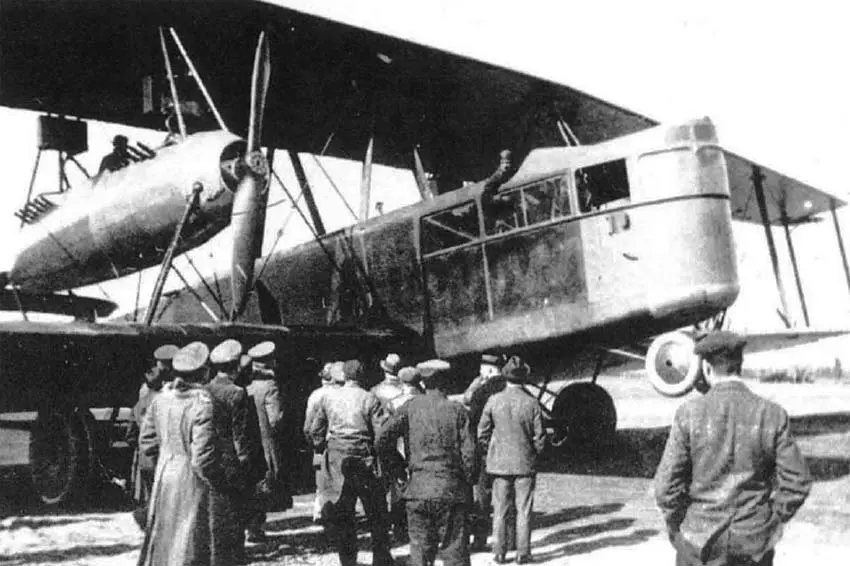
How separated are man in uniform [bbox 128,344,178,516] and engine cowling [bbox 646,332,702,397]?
484 cm

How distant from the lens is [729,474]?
335 cm

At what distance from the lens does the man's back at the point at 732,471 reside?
10.7 feet

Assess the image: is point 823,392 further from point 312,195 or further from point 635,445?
point 312,195

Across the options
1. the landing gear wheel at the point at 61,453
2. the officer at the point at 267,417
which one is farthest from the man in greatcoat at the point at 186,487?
the landing gear wheel at the point at 61,453

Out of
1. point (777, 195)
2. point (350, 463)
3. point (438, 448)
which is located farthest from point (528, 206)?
point (777, 195)

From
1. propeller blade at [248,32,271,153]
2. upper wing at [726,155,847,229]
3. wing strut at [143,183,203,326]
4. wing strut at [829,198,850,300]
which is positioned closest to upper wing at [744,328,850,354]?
wing strut at [829,198,850,300]

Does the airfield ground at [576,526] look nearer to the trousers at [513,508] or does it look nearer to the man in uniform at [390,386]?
the trousers at [513,508]

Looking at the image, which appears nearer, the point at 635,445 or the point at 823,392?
the point at 635,445

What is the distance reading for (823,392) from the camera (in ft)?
91.4

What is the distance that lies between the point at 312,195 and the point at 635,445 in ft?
19.9

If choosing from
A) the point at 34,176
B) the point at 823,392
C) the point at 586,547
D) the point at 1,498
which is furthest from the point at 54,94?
the point at 823,392

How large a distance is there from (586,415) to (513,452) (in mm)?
5369

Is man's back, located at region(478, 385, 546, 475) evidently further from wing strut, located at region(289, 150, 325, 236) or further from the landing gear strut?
wing strut, located at region(289, 150, 325, 236)

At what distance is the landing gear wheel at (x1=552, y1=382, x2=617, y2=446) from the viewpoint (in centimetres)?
1144
